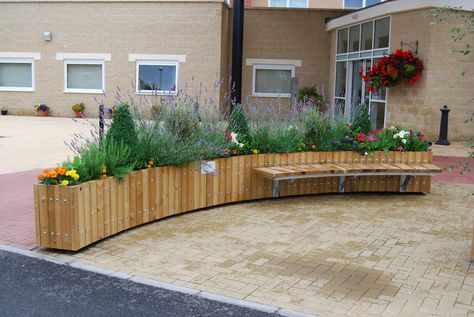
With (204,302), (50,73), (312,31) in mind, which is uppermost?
(312,31)

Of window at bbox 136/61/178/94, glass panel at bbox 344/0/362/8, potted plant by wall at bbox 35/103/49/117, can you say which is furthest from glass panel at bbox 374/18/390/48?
potted plant by wall at bbox 35/103/49/117

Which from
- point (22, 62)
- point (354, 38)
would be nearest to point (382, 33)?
point (354, 38)

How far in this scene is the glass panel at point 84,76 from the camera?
934 inches

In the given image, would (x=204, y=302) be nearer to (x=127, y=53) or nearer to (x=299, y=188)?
(x=299, y=188)

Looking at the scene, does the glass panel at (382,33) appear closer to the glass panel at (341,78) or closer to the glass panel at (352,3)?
the glass panel at (341,78)

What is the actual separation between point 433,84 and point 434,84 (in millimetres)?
31

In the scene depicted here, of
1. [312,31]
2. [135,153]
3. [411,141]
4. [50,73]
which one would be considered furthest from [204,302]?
[50,73]

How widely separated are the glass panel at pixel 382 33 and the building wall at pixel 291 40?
5328mm

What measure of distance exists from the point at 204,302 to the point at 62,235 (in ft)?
6.38

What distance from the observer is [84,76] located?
23875 mm

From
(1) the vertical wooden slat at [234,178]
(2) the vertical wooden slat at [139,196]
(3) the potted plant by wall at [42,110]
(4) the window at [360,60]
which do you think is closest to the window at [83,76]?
(3) the potted plant by wall at [42,110]

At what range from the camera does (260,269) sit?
5359 millimetres

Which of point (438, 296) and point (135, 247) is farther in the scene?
point (135, 247)

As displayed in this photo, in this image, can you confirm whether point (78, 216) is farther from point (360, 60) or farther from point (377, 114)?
point (360, 60)
